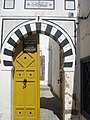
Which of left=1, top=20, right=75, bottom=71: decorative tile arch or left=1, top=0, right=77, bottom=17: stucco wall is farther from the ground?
left=1, top=0, right=77, bottom=17: stucco wall

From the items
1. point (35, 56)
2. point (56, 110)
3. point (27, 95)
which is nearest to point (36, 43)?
point (35, 56)

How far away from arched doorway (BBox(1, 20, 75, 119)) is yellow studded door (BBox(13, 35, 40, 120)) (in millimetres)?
402

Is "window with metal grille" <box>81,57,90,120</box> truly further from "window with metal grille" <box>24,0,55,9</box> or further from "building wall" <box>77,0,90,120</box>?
"window with metal grille" <box>24,0,55,9</box>

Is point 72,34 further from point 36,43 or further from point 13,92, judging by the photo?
point 13,92

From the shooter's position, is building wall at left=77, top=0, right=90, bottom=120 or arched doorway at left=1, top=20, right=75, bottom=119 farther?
arched doorway at left=1, top=20, right=75, bottom=119

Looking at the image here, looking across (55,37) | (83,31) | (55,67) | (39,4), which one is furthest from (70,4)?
(55,67)

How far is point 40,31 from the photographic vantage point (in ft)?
19.9

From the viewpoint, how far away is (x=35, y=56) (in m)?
6.45

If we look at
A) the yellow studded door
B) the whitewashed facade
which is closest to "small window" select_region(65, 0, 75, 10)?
the whitewashed facade

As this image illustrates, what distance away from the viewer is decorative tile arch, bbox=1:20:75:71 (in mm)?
5965

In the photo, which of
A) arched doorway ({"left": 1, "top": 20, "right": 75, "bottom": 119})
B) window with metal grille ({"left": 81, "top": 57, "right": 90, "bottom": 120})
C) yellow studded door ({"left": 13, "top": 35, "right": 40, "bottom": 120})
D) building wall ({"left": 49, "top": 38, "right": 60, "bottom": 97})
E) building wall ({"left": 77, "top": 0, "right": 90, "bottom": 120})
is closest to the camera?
building wall ({"left": 77, "top": 0, "right": 90, "bottom": 120})

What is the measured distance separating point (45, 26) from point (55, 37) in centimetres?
31

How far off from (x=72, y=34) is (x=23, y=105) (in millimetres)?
1857

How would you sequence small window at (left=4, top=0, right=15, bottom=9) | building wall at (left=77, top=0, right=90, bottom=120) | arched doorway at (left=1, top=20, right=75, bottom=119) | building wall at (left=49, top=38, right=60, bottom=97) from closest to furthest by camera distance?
building wall at (left=77, top=0, right=90, bottom=120)
arched doorway at (left=1, top=20, right=75, bottom=119)
small window at (left=4, top=0, right=15, bottom=9)
building wall at (left=49, top=38, right=60, bottom=97)
